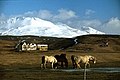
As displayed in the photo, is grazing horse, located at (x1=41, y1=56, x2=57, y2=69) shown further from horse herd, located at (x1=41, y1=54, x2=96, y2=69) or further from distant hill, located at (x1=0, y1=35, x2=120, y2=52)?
distant hill, located at (x1=0, y1=35, x2=120, y2=52)

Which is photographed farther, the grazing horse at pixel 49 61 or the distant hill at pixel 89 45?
the distant hill at pixel 89 45

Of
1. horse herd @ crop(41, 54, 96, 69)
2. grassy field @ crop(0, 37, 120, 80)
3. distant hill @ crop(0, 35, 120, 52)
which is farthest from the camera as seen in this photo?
distant hill @ crop(0, 35, 120, 52)

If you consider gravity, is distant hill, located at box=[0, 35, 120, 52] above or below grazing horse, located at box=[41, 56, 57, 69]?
above

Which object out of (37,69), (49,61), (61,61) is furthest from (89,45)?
(37,69)

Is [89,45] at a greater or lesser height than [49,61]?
greater

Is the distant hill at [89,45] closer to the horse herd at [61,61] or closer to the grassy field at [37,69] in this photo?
the grassy field at [37,69]

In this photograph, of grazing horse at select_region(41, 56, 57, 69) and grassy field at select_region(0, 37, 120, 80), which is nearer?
grassy field at select_region(0, 37, 120, 80)

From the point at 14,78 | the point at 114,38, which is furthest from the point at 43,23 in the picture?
the point at 14,78

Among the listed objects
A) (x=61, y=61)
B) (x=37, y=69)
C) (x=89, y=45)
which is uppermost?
(x=89, y=45)

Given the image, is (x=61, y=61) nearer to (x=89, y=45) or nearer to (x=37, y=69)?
(x=37, y=69)

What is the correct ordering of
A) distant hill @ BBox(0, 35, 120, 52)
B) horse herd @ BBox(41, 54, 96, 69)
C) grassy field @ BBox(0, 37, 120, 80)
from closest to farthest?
1. grassy field @ BBox(0, 37, 120, 80)
2. horse herd @ BBox(41, 54, 96, 69)
3. distant hill @ BBox(0, 35, 120, 52)

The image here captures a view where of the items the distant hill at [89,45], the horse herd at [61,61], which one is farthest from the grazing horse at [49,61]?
the distant hill at [89,45]

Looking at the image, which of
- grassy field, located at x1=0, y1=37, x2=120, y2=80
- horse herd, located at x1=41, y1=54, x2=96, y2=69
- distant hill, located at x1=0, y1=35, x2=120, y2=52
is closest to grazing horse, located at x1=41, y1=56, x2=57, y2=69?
horse herd, located at x1=41, y1=54, x2=96, y2=69

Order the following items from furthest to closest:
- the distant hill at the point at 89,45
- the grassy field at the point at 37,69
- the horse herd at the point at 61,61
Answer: the distant hill at the point at 89,45, the horse herd at the point at 61,61, the grassy field at the point at 37,69
